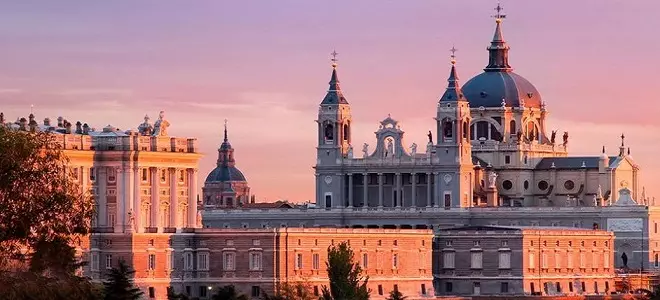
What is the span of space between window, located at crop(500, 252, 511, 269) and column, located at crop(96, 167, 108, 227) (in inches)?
1207

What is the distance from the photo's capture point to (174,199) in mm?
130750

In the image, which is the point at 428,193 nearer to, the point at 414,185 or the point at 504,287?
the point at 414,185

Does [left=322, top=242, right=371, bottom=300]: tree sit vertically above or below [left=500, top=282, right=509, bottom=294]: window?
above

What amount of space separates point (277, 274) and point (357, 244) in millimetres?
8939

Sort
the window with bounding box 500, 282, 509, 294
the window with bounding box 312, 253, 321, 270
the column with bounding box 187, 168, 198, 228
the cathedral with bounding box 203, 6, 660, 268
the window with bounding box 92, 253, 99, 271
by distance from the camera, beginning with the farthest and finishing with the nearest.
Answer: the cathedral with bounding box 203, 6, 660, 268, the window with bounding box 500, 282, 509, 294, the window with bounding box 312, 253, 321, 270, the column with bounding box 187, 168, 198, 228, the window with bounding box 92, 253, 99, 271

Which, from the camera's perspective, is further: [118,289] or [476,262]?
[476,262]

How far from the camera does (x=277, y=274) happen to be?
132500mm

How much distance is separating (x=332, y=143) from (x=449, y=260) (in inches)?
1121

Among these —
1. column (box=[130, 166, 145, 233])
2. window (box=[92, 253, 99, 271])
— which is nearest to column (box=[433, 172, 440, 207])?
column (box=[130, 166, 145, 233])

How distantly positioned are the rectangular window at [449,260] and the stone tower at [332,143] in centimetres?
2623

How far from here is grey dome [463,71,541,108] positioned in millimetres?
182625

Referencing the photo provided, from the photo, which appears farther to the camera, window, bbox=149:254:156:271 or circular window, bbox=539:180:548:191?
circular window, bbox=539:180:548:191

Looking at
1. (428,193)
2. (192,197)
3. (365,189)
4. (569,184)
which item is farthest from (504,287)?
(569,184)

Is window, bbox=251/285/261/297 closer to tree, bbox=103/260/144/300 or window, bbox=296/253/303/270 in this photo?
window, bbox=296/253/303/270
